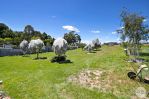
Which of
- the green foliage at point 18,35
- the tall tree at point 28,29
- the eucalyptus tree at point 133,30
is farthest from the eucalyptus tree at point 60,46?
the tall tree at point 28,29

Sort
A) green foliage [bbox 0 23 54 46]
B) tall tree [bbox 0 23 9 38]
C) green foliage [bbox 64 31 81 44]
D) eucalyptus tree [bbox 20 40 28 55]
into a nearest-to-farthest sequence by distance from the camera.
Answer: eucalyptus tree [bbox 20 40 28 55], green foliage [bbox 0 23 54 46], tall tree [bbox 0 23 9 38], green foliage [bbox 64 31 81 44]

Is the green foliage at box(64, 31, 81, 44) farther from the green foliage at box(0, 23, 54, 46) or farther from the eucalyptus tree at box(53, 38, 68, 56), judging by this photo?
the eucalyptus tree at box(53, 38, 68, 56)

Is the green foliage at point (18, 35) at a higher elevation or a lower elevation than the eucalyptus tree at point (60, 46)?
higher

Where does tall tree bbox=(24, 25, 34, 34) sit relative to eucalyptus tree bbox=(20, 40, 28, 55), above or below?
above

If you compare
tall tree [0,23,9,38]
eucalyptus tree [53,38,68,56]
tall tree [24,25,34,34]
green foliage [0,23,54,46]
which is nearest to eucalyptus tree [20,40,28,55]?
green foliage [0,23,54,46]

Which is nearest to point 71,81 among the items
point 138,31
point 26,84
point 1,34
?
point 26,84

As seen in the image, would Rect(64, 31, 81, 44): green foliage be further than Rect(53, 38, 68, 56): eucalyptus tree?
Yes

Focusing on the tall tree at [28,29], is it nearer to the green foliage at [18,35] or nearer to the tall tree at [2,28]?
the green foliage at [18,35]

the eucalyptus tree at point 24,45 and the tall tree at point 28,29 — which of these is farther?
the tall tree at point 28,29

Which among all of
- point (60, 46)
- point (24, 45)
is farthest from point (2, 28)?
point (60, 46)

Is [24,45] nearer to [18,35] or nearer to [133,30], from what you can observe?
[133,30]

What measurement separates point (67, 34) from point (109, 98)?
119m

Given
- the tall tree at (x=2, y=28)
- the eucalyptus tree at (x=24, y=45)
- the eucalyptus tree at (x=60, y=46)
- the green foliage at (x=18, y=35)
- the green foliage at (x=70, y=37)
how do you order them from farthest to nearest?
the green foliage at (x=70, y=37) < the tall tree at (x=2, y=28) < the green foliage at (x=18, y=35) < the eucalyptus tree at (x=24, y=45) < the eucalyptus tree at (x=60, y=46)

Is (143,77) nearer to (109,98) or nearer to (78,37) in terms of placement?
(109,98)
